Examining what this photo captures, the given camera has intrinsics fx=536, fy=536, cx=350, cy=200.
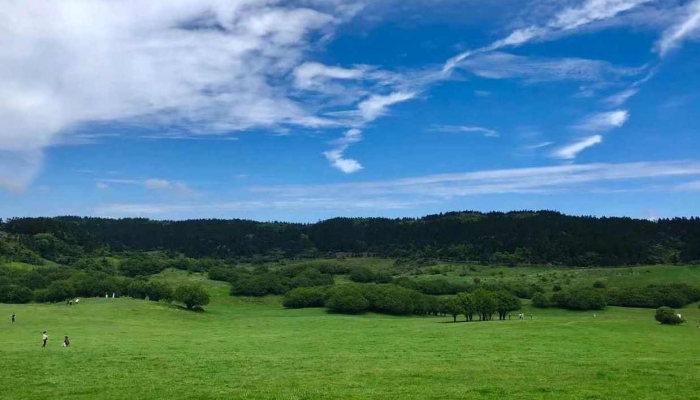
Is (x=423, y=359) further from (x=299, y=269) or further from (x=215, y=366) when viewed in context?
(x=299, y=269)

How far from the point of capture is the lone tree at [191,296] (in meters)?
116

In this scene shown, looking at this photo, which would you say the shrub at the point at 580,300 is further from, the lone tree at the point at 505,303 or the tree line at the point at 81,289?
the tree line at the point at 81,289

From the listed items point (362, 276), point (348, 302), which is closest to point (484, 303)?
point (348, 302)

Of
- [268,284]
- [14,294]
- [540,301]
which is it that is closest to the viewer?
[14,294]

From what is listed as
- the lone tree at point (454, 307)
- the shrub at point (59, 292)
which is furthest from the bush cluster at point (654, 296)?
the shrub at point (59, 292)

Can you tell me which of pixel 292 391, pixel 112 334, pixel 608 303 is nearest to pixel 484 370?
pixel 292 391

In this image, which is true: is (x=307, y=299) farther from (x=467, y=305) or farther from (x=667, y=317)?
(x=667, y=317)

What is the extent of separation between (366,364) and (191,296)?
85619 mm

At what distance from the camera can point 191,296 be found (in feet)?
381

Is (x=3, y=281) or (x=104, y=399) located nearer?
(x=104, y=399)

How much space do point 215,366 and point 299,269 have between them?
160325 mm

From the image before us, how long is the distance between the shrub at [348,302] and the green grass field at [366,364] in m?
46.9

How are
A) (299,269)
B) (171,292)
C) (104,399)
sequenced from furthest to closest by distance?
(299,269)
(171,292)
(104,399)

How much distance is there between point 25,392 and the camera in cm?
2844
